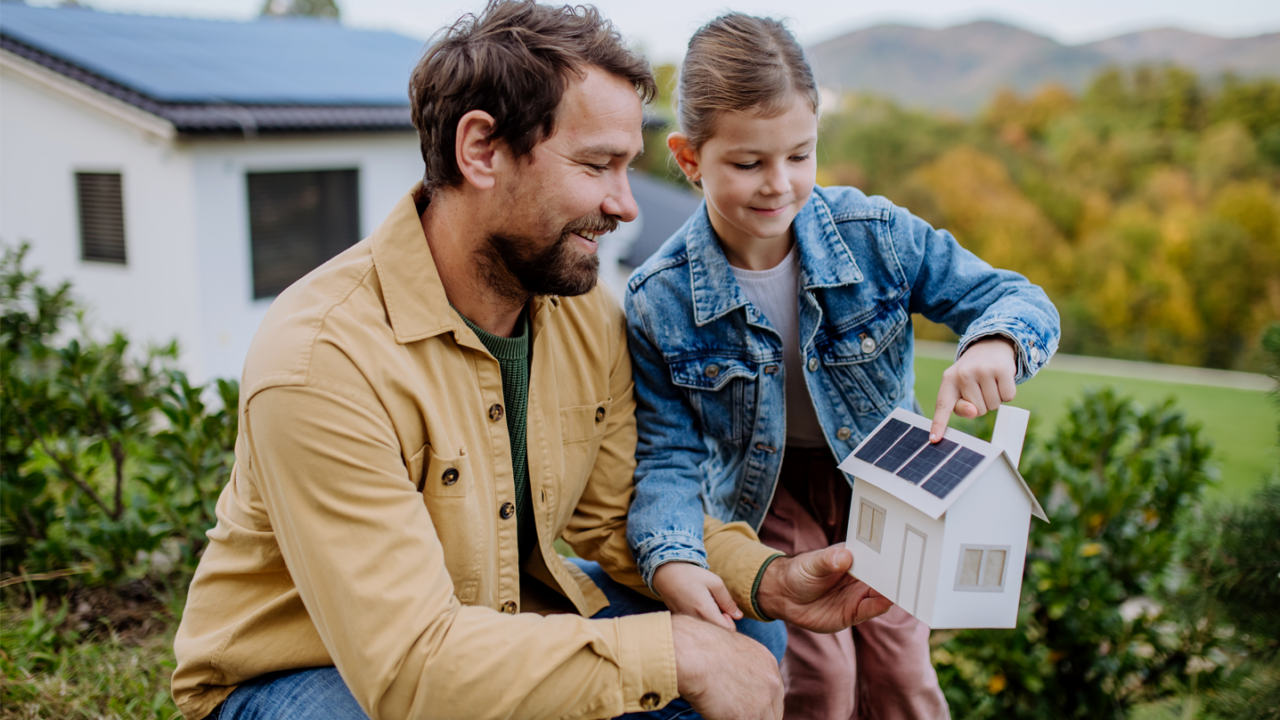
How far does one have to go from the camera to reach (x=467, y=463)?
1.91 meters

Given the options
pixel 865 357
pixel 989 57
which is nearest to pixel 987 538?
pixel 865 357

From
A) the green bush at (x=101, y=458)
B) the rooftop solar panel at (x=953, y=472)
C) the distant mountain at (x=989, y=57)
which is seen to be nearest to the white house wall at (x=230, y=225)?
the green bush at (x=101, y=458)

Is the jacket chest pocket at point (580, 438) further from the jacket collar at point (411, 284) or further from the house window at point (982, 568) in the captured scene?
the house window at point (982, 568)

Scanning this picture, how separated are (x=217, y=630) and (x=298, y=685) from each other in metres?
0.21

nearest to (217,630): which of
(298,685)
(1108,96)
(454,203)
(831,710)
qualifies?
(298,685)

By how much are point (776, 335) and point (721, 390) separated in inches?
8.2

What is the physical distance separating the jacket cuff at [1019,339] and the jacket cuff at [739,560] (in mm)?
692

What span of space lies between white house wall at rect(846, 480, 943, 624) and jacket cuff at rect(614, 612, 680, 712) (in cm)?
47

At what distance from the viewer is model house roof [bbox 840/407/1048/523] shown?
172cm

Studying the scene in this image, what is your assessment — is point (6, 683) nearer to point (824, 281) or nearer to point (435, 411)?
point (435, 411)

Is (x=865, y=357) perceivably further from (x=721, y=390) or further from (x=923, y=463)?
(x=923, y=463)

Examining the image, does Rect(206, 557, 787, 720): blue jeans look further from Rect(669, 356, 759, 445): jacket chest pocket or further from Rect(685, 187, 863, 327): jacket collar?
Rect(685, 187, 863, 327): jacket collar

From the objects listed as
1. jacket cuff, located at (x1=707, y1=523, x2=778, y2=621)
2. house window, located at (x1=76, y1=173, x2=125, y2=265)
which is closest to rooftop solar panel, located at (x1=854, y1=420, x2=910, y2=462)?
jacket cuff, located at (x1=707, y1=523, x2=778, y2=621)

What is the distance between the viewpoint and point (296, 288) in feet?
Answer: 6.04
